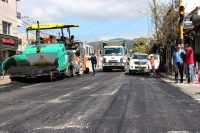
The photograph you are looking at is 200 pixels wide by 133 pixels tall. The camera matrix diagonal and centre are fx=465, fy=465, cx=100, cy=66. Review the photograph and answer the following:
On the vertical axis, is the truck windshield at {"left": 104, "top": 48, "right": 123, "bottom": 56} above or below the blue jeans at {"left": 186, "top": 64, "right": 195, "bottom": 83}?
above

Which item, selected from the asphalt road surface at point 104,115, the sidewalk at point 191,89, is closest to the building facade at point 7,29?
the sidewalk at point 191,89

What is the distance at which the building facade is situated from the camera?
138 feet

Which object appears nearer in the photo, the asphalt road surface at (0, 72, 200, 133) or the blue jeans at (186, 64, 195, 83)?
the asphalt road surface at (0, 72, 200, 133)

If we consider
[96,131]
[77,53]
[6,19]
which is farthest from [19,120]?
[6,19]

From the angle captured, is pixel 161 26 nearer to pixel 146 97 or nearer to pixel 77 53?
pixel 77 53

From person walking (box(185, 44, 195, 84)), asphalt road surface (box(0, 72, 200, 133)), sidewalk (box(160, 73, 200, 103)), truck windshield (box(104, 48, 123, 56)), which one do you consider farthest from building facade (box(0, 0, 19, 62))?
asphalt road surface (box(0, 72, 200, 133))

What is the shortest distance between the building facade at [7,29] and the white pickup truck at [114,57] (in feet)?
29.4

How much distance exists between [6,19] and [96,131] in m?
36.4

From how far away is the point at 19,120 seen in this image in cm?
1043

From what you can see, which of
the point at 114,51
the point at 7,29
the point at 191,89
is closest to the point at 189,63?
the point at 191,89

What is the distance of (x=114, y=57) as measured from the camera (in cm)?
4494

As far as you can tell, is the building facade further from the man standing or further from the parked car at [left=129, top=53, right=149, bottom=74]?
the man standing

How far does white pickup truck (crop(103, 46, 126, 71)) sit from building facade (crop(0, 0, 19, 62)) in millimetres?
8959

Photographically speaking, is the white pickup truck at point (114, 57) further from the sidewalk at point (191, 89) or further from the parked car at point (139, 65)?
the sidewalk at point (191, 89)
